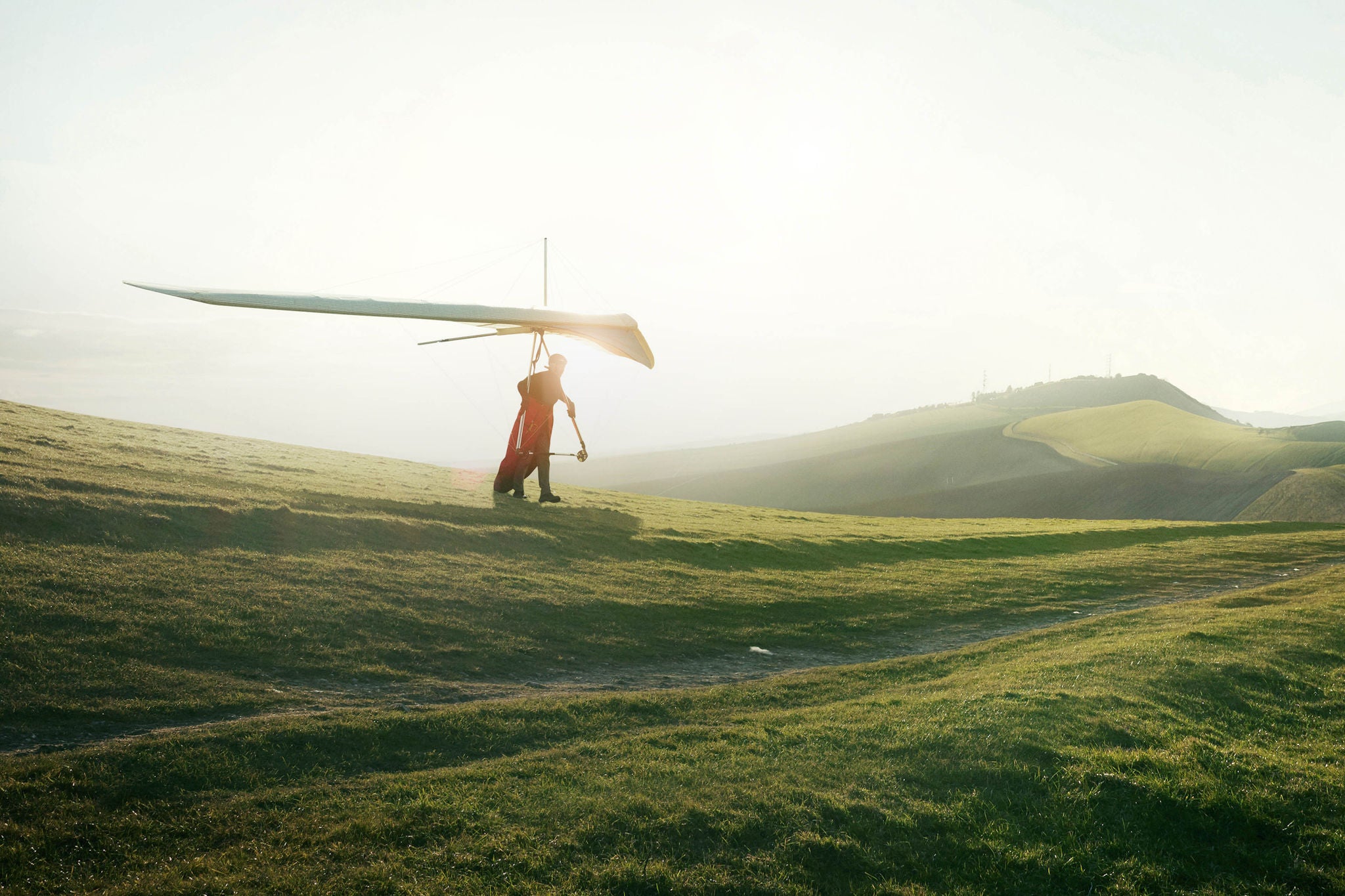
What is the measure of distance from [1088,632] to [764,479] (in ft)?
367

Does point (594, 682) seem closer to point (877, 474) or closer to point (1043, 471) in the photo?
point (1043, 471)

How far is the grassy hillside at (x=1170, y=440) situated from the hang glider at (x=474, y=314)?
3783 inches

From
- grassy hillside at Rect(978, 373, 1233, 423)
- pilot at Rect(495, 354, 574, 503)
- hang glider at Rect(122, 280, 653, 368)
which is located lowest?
pilot at Rect(495, 354, 574, 503)

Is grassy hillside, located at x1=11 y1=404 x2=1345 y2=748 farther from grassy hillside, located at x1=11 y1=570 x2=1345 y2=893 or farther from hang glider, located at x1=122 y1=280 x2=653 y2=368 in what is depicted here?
hang glider, located at x1=122 y1=280 x2=653 y2=368

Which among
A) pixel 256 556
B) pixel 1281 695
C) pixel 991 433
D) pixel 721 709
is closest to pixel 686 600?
pixel 721 709

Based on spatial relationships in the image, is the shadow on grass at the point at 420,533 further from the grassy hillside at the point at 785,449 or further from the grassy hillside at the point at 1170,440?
the grassy hillside at the point at 785,449

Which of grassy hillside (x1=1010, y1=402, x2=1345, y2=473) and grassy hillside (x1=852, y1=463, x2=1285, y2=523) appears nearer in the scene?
grassy hillside (x1=852, y1=463, x2=1285, y2=523)

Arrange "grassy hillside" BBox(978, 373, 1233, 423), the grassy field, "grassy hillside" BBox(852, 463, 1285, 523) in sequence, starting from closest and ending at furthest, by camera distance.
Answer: the grassy field, "grassy hillside" BBox(852, 463, 1285, 523), "grassy hillside" BBox(978, 373, 1233, 423)

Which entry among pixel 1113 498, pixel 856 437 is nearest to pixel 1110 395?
pixel 856 437

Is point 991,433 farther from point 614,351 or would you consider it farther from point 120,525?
point 120,525

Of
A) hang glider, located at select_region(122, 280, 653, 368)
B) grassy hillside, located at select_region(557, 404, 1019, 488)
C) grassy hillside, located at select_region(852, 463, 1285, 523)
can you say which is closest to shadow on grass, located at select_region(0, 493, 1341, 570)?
hang glider, located at select_region(122, 280, 653, 368)

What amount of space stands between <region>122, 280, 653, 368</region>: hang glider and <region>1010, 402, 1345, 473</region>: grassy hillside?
96086 millimetres

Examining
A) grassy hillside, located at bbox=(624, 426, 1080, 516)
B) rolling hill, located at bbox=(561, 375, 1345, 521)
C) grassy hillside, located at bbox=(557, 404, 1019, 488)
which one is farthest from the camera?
grassy hillside, located at bbox=(557, 404, 1019, 488)

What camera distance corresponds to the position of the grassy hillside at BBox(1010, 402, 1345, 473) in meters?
90.3
